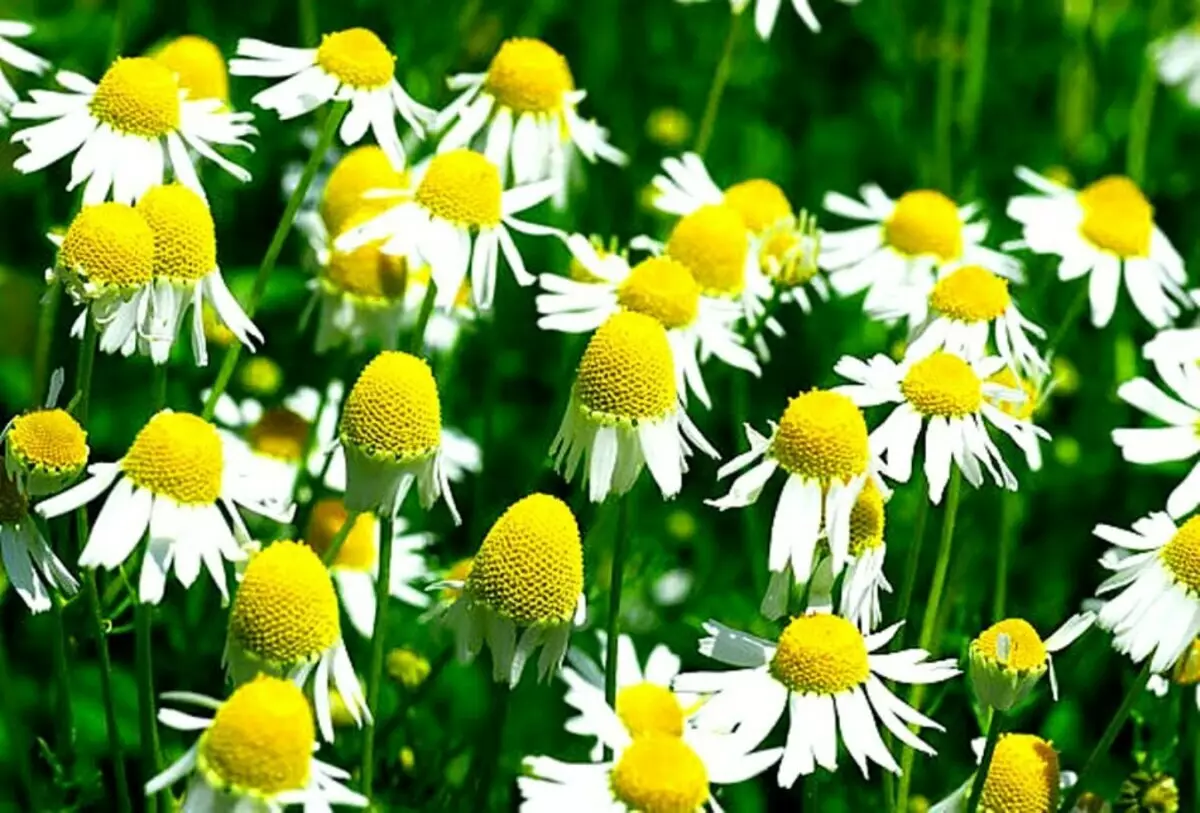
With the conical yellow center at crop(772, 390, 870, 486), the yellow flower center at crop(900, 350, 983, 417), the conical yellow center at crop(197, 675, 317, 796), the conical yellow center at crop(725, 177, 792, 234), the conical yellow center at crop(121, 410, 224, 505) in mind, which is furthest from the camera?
the conical yellow center at crop(725, 177, 792, 234)

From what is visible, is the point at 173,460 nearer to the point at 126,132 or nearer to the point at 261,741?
the point at 261,741

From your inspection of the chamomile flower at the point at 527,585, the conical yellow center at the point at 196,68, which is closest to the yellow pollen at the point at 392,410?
the chamomile flower at the point at 527,585

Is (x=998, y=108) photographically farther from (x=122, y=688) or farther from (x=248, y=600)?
(x=248, y=600)

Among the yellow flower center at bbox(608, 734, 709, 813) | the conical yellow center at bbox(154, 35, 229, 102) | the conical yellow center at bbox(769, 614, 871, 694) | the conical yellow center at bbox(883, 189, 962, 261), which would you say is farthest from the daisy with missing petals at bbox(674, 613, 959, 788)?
the conical yellow center at bbox(154, 35, 229, 102)

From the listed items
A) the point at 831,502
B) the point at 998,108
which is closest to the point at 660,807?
the point at 831,502

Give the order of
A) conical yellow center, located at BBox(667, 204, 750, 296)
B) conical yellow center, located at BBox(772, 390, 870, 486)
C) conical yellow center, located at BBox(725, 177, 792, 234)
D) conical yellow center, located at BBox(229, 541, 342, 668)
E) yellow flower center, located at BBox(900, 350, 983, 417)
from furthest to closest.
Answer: conical yellow center, located at BBox(725, 177, 792, 234) < conical yellow center, located at BBox(667, 204, 750, 296) < yellow flower center, located at BBox(900, 350, 983, 417) < conical yellow center, located at BBox(772, 390, 870, 486) < conical yellow center, located at BBox(229, 541, 342, 668)

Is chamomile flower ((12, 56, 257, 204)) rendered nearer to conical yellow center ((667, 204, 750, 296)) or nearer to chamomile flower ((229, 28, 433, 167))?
chamomile flower ((229, 28, 433, 167))

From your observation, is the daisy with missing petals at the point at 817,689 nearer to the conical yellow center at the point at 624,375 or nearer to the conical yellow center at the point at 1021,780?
the conical yellow center at the point at 1021,780
